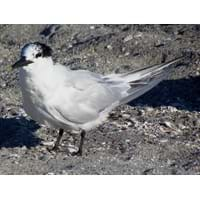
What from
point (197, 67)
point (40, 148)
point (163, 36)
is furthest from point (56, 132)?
point (163, 36)

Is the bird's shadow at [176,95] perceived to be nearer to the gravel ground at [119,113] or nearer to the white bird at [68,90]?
the gravel ground at [119,113]

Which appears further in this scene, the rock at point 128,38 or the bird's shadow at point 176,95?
the rock at point 128,38

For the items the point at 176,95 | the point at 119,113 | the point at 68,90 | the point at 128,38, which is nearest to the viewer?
the point at 68,90

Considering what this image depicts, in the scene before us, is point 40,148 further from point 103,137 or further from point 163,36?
point 163,36

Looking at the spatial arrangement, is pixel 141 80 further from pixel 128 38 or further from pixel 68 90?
pixel 128 38

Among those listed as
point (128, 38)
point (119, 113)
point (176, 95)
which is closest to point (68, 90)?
point (119, 113)

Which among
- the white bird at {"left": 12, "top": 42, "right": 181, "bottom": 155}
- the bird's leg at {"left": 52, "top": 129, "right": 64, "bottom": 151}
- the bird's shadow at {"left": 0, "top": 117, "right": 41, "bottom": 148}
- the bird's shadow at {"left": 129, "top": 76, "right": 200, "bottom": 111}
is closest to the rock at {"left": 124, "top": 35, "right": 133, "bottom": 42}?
the bird's shadow at {"left": 129, "top": 76, "right": 200, "bottom": 111}

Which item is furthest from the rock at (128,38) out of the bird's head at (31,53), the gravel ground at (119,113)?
the bird's head at (31,53)

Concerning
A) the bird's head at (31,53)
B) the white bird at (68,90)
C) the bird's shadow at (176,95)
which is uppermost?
the bird's head at (31,53)
